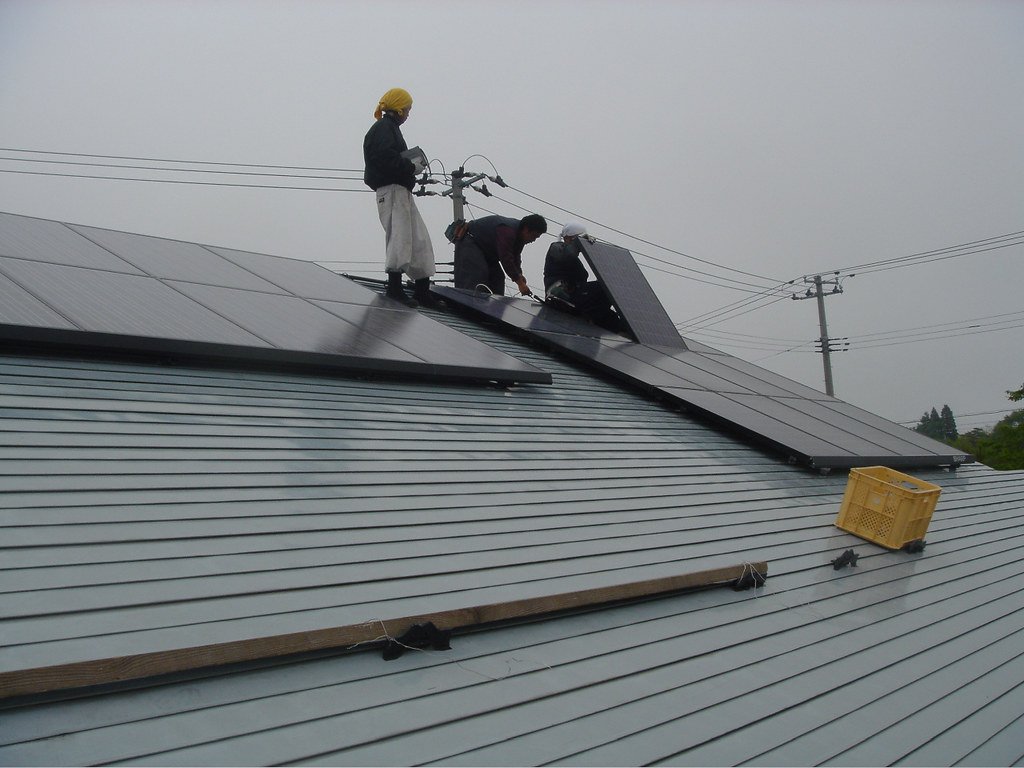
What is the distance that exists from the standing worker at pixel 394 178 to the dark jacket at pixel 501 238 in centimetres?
255

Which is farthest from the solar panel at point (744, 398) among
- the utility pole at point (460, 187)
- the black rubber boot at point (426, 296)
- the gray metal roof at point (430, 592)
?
the utility pole at point (460, 187)

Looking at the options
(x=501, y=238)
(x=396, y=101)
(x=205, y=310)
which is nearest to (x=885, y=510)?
(x=205, y=310)

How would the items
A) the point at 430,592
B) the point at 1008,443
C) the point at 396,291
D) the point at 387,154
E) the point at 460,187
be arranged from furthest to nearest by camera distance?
the point at 1008,443, the point at 460,187, the point at 396,291, the point at 387,154, the point at 430,592

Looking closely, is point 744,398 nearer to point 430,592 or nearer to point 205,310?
point 205,310

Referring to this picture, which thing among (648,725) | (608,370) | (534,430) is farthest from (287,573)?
(608,370)

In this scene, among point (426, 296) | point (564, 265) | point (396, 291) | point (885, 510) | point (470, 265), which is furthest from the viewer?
point (470, 265)

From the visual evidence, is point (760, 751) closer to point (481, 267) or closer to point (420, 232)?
point (420, 232)

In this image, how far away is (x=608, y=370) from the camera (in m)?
7.91

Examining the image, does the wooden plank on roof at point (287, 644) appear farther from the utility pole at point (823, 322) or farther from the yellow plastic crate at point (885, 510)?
the utility pole at point (823, 322)

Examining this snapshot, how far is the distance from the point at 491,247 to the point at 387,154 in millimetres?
3138

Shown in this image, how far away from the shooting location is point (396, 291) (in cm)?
816

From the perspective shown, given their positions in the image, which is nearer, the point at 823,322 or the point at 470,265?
the point at 470,265

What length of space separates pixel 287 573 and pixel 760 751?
5.80ft

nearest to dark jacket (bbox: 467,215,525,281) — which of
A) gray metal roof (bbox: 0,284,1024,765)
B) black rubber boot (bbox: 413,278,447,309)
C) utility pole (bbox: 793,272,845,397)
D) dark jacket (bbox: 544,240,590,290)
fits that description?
dark jacket (bbox: 544,240,590,290)
